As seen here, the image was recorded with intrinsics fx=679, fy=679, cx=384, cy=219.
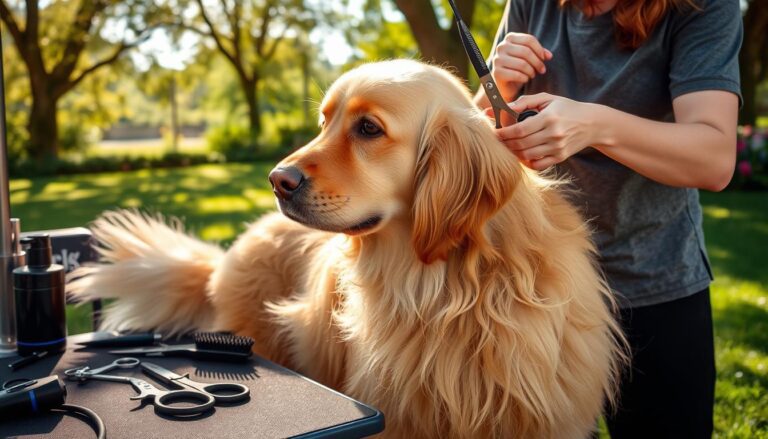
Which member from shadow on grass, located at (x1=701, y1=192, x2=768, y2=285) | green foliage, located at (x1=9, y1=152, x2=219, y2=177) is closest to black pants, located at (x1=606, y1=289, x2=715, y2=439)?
shadow on grass, located at (x1=701, y1=192, x2=768, y2=285)

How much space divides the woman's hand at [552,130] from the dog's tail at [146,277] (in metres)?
1.61

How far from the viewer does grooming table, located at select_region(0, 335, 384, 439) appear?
1470 millimetres

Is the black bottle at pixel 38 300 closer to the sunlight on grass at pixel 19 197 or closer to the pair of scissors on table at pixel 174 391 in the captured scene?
the pair of scissors on table at pixel 174 391

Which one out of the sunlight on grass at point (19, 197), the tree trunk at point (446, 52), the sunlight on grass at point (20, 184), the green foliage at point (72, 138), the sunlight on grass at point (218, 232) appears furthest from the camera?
the green foliage at point (72, 138)

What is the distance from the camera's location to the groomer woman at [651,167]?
6.49 feet

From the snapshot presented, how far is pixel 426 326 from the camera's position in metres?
2.00

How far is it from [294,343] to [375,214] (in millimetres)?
868

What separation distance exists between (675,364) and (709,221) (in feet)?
25.0

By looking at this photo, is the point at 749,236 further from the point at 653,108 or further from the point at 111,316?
the point at 111,316

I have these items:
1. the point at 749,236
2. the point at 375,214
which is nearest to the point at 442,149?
the point at 375,214

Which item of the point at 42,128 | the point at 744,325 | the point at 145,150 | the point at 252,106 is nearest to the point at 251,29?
the point at 252,106

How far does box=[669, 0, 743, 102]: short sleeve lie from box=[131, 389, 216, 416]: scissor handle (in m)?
1.58

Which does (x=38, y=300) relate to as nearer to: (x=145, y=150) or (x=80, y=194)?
(x=80, y=194)

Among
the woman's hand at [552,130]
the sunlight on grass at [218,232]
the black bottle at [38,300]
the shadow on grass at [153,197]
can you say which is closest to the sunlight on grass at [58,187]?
the shadow on grass at [153,197]
